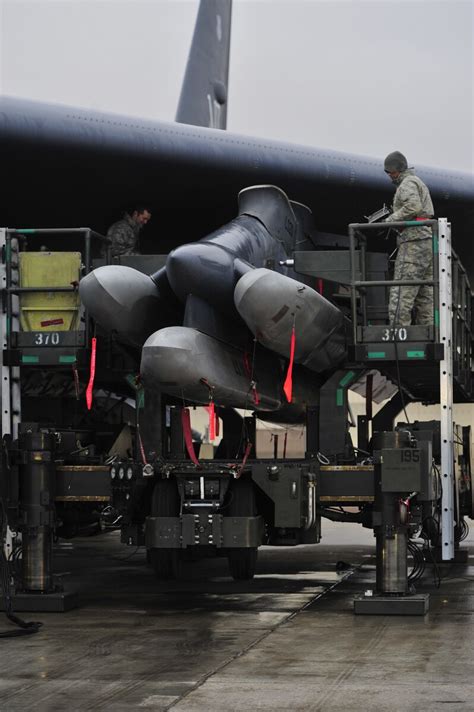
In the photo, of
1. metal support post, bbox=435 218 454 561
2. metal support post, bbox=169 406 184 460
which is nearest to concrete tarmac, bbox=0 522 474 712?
metal support post, bbox=435 218 454 561

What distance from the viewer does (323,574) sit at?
12.1 m

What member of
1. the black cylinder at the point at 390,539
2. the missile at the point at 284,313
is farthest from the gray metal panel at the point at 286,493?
the missile at the point at 284,313

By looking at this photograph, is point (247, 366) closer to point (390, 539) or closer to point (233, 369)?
point (233, 369)

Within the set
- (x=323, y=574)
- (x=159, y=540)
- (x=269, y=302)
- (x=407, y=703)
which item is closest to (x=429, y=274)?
(x=269, y=302)

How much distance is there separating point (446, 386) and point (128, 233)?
408cm

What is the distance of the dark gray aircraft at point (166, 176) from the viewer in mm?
11914

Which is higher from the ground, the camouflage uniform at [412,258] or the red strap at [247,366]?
the camouflage uniform at [412,258]

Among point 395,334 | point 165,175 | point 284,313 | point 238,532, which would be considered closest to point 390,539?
point 238,532

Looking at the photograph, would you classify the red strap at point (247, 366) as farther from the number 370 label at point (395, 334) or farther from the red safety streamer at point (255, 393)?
the number 370 label at point (395, 334)

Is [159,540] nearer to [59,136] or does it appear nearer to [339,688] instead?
[339,688]

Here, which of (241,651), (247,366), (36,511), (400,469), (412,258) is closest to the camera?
(241,651)

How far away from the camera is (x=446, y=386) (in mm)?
9258

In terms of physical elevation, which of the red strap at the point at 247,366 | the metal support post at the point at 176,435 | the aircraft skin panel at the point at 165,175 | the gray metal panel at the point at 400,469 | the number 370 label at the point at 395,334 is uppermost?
the aircraft skin panel at the point at 165,175

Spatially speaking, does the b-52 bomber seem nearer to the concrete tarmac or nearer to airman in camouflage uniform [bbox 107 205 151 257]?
the concrete tarmac
